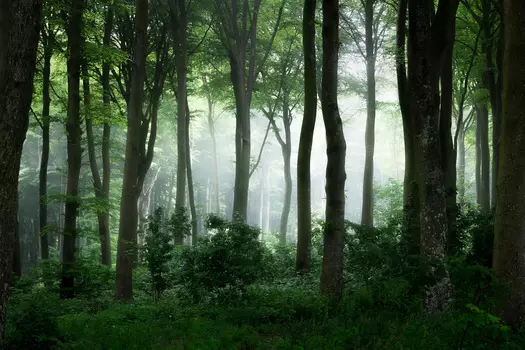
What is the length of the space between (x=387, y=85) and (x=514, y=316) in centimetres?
1974

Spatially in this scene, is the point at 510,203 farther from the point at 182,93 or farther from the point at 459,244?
Result: the point at 182,93

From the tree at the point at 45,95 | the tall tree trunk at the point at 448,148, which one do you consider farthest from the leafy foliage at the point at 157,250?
the tall tree trunk at the point at 448,148

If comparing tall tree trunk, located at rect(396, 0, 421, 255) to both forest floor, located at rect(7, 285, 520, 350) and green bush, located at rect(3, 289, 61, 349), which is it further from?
green bush, located at rect(3, 289, 61, 349)

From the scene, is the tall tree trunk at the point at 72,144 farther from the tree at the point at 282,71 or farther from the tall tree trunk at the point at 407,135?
the tree at the point at 282,71

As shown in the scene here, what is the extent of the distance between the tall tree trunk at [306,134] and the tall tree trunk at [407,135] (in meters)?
2.10

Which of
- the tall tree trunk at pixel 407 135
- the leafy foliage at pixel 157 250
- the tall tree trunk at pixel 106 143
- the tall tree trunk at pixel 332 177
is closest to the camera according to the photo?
the tall tree trunk at pixel 332 177

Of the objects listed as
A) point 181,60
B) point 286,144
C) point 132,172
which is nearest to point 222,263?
→ point 132,172

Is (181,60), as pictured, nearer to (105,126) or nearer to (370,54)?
(105,126)

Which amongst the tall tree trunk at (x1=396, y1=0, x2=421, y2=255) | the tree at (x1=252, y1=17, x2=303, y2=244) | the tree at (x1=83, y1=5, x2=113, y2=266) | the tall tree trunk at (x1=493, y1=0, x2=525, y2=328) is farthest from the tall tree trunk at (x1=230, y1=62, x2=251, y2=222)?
the tall tree trunk at (x1=493, y1=0, x2=525, y2=328)

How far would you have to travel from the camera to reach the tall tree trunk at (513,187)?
6.61m

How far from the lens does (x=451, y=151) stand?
1116 cm

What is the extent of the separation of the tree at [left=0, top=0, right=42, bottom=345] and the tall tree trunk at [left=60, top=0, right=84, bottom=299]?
22.7ft

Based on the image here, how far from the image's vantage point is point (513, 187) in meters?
6.63

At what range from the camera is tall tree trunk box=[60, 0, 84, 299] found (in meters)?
12.2
